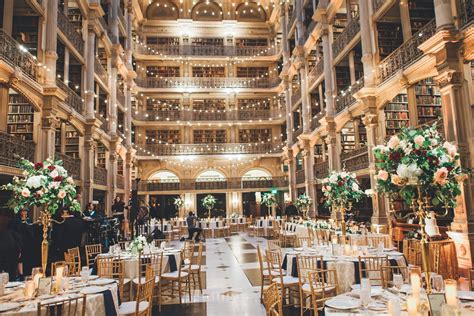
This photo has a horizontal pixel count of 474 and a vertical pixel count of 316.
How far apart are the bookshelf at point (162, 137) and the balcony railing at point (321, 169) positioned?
32.0 ft

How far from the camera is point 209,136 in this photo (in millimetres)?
23109

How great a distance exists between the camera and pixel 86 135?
12828 millimetres

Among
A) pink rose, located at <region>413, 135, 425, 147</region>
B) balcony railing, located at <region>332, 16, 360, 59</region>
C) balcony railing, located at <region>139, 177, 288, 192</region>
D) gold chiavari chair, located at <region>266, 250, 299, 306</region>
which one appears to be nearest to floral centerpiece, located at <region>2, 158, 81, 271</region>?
gold chiavari chair, located at <region>266, 250, 299, 306</region>

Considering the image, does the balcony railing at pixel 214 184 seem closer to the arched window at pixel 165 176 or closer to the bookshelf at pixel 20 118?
the arched window at pixel 165 176

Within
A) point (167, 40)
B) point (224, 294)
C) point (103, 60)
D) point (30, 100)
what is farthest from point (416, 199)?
point (167, 40)

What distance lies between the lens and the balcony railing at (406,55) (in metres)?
8.10

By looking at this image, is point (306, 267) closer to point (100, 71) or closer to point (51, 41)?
point (51, 41)

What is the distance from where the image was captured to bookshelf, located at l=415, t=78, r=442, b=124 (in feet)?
31.3

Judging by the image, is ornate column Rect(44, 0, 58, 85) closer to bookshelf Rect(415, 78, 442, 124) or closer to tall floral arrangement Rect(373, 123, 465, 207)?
tall floral arrangement Rect(373, 123, 465, 207)

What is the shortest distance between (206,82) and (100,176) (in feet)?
34.2

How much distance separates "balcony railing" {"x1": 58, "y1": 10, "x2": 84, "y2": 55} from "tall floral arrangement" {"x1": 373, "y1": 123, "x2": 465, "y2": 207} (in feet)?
35.4

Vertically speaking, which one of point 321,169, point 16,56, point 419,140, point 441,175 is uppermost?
point 16,56

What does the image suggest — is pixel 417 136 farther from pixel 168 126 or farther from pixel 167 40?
pixel 167 40

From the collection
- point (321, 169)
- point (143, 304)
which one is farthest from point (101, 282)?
point (321, 169)
